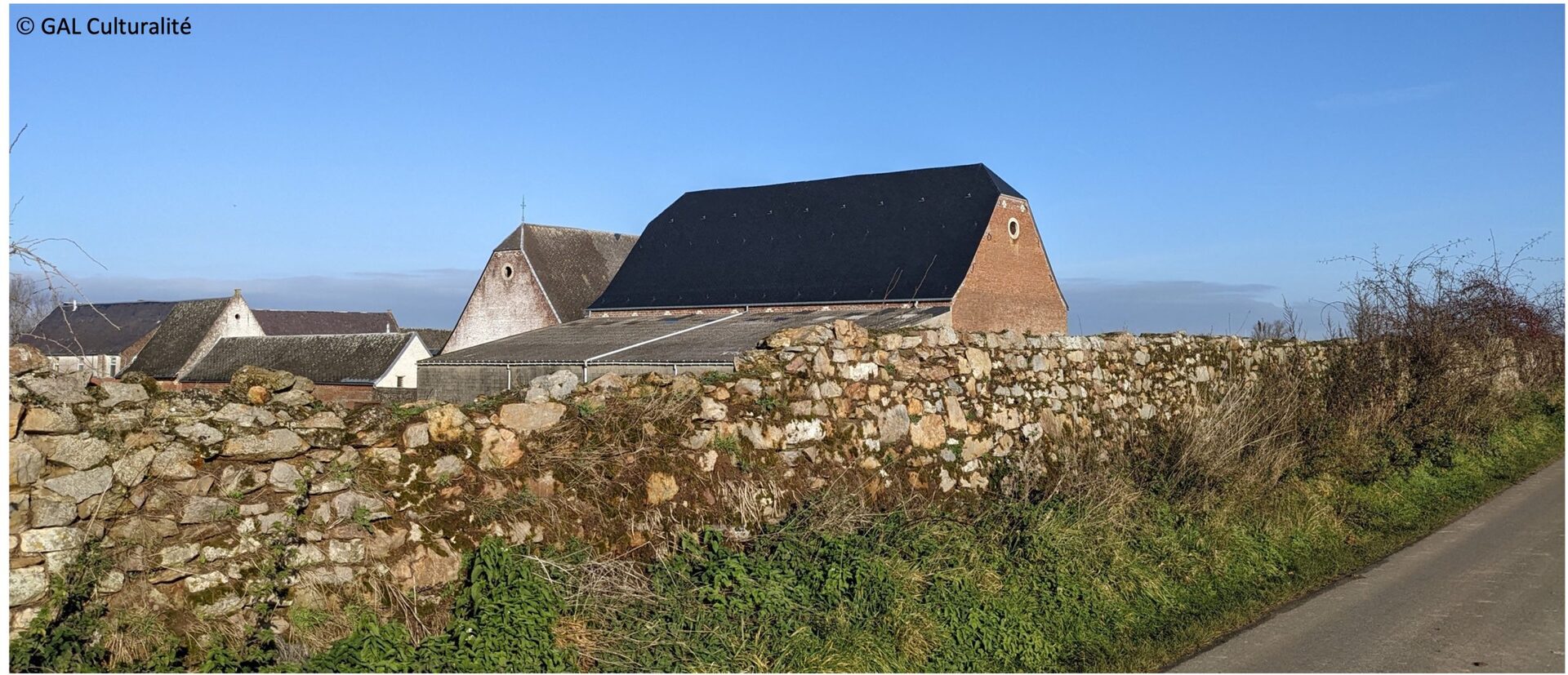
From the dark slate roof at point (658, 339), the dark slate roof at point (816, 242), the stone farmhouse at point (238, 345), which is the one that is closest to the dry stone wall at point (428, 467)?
the dark slate roof at point (658, 339)

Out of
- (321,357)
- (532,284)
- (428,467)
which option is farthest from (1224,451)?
(321,357)

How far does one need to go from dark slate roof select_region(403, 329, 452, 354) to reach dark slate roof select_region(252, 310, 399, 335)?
442 inches

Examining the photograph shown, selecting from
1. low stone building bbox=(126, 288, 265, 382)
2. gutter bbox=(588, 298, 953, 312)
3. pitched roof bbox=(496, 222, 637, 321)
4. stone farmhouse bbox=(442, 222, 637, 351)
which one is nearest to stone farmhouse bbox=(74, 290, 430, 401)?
low stone building bbox=(126, 288, 265, 382)

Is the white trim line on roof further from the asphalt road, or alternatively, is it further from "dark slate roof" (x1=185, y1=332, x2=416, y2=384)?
"dark slate roof" (x1=185, y1=332, x2=416, y2=384)

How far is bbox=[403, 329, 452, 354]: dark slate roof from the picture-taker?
5009 centimetres

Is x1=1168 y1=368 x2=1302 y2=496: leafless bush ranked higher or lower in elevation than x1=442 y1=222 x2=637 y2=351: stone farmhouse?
lower

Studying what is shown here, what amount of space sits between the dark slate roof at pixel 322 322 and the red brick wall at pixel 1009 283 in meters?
44.4

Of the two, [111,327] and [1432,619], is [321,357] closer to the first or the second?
[111,327]

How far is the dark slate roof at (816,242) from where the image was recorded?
35.7 meters

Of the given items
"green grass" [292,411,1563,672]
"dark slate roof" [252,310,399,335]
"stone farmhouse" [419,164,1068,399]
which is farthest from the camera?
"dark slate roof" [252,310,399,335]

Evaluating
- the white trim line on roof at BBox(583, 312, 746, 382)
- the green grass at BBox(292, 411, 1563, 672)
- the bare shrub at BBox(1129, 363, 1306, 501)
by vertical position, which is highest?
the white trim line on roof at BBox(583, 312, 746, 382)

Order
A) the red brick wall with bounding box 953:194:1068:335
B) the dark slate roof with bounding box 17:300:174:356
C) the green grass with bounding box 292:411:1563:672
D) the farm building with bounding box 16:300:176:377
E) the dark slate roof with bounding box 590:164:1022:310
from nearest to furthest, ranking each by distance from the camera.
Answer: the green grass with bounding box 292:411:1563:672, the red brick wall with bounding box 953:194:1068:335, the dark slate roof with bounding box 590:164:1022:310, the farm building with bounding box 16:300:176:377, the dark slate roof with bounding box 17:300:174:356

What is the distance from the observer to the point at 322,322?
75.3 meters

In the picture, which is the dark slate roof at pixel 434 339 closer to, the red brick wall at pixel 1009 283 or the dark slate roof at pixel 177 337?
the dark slate roof at pixel 177 337
